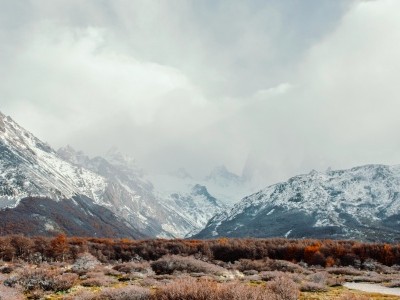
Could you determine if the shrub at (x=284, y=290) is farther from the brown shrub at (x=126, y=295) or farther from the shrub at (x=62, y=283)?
the shrub at (x=62, y=283)

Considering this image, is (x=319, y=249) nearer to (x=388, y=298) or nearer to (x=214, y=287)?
(x=388, y=298)

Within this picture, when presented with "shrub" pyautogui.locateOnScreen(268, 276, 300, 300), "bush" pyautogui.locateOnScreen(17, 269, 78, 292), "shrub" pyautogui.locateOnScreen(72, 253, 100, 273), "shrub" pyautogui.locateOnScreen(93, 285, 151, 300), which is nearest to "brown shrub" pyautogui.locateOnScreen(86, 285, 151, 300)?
"shrub" pyautogui.locateOnScreen(93, 285, 151, 300)

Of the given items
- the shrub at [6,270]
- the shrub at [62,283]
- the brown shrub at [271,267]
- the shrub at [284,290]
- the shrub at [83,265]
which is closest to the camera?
the shrub at [284,290]

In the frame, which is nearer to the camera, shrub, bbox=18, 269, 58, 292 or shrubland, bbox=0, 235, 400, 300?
shrubland, bbox=0, 235, 400, 300

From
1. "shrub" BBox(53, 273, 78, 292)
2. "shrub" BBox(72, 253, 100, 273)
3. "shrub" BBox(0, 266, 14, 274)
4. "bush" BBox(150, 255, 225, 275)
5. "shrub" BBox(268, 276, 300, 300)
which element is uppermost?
"shrub" BBox(268, 276, 300, 300)

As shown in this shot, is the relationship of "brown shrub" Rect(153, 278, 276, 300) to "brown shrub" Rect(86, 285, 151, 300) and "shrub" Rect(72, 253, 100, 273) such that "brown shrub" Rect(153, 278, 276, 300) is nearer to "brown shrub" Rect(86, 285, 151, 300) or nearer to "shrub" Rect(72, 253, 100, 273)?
"brown shrub" Rect(86, 285, 151, 300)

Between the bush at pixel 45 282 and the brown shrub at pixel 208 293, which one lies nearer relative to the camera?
the brown shrub at pixel 208 293

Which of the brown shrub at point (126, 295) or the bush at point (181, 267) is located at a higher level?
the bush at point (181, 267)

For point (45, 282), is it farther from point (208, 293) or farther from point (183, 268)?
point (183, 268)

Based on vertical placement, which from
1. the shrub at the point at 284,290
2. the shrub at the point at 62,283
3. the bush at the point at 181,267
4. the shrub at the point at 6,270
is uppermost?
the shrub at the point at 284,290

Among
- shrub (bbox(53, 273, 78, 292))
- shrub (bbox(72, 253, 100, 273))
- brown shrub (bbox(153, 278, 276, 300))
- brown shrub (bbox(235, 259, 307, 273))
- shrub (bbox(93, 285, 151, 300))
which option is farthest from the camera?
brown shrub (bbox(235, 259, 307, 273))

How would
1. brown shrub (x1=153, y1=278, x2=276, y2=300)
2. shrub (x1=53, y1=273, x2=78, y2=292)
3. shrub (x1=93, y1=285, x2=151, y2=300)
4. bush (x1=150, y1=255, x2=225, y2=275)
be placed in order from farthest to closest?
bush (x1=150, y1=255, x2=225, y2=275), shrub (x1=53, y1=273, x2=78, y2=292), shrub (x1=93, y1=285, x2=151, y2=300), brown shrub (x1=153, y1=278, x2=276, y2=300)

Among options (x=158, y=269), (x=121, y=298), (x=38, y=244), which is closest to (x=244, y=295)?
(x=121, y=298)

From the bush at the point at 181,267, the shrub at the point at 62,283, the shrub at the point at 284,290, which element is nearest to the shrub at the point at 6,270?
the bush at the point at 181,267
